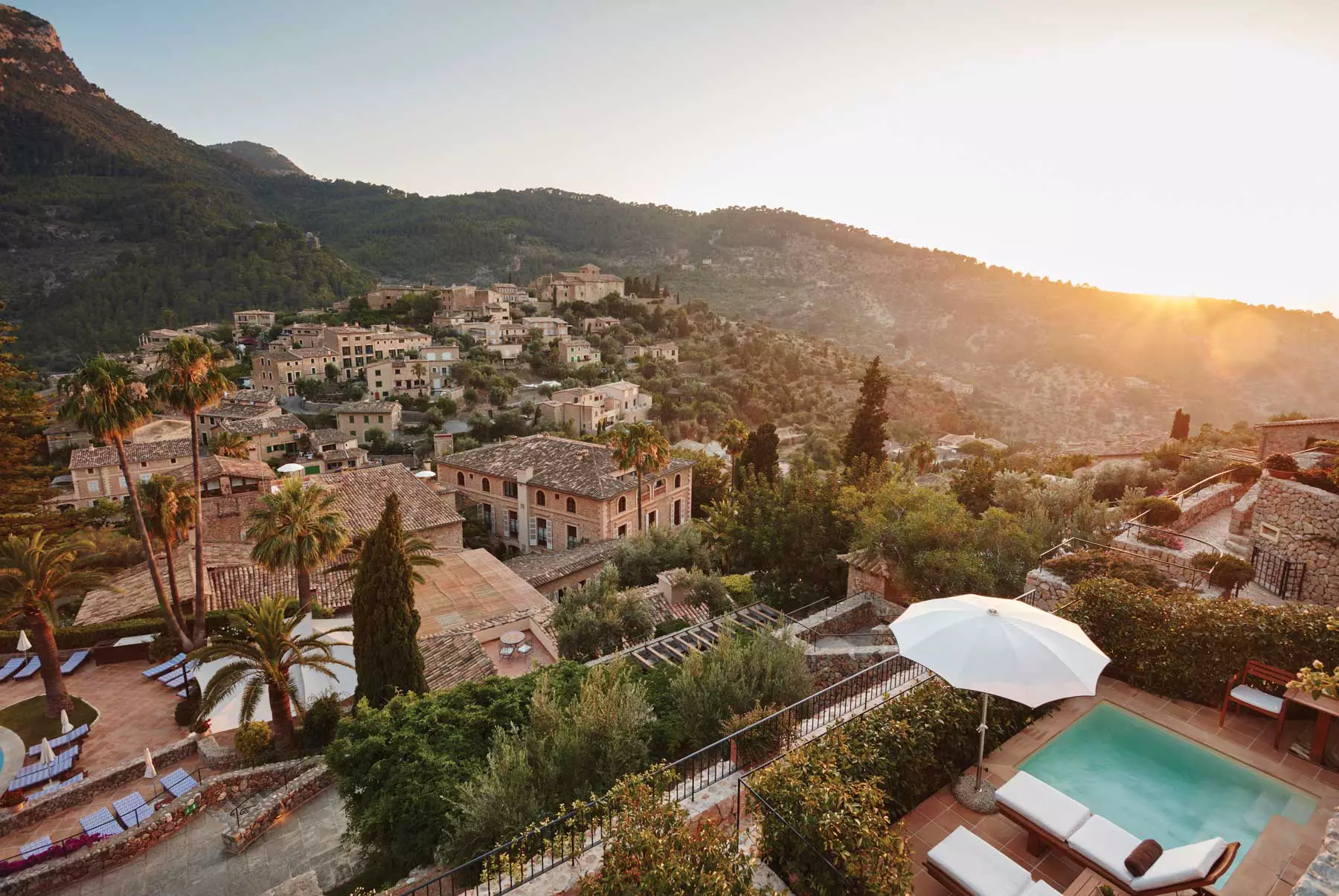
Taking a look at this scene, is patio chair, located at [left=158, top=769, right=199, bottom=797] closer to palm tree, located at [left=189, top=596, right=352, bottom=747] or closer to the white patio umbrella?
palm tree, located at [left=189, top=596, right=352, bottom=747]

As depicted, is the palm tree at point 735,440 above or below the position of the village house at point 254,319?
below

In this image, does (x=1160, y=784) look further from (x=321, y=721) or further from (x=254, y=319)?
(x=254, y=319)

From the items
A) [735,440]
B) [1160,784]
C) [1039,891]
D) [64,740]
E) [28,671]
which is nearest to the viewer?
[1039,891]

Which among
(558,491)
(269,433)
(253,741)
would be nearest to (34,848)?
(253,741)

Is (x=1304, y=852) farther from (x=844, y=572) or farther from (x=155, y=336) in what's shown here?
(x=155, y=336)

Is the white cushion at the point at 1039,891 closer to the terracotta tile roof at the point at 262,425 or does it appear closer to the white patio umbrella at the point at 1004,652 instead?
the white patio umbrella at the point at 1004,652

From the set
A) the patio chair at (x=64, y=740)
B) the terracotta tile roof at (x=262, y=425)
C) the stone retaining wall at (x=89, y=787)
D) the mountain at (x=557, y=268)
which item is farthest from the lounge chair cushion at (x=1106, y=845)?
the mountain at (x=557, y=268)

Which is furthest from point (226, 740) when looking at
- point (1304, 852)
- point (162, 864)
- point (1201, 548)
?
point (1201, 548)

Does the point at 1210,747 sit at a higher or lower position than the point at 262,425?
higher
